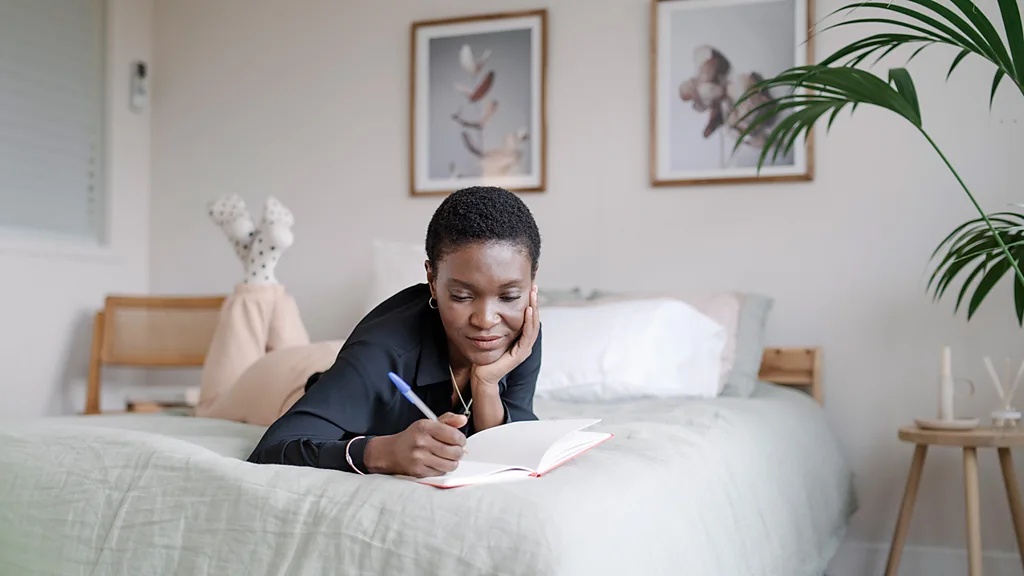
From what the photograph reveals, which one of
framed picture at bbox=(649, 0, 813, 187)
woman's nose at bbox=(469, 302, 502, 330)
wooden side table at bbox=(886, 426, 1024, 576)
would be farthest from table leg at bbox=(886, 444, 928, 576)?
woman's nose at bbox=(469, 302, 502, 330)

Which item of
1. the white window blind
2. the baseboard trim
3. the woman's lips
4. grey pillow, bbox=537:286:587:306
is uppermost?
the white window blind

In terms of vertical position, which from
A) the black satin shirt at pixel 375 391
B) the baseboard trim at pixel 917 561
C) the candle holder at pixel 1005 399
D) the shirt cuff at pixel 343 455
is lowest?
the baseboard trim at pixel 917 561

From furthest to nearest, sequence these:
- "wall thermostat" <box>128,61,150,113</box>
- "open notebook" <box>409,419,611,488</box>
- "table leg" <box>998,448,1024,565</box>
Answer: "wall thermostat" <box>128,61,150,113</box> < "table leg" <box>998,448,1024,565</box> < "open notebook" <box>409,419,611,488</box>

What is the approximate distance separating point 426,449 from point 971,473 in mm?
1771

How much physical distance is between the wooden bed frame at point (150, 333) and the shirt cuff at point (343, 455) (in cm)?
214

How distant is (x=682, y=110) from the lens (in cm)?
306

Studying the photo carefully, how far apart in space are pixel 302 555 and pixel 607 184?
88.8 inches

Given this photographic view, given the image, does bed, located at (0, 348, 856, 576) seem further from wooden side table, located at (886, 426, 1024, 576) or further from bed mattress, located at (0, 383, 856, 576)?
wooden side table, located at (886, 426, 1024, 576)

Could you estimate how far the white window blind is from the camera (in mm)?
3174

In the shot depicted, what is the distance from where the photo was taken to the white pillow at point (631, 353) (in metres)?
2.44

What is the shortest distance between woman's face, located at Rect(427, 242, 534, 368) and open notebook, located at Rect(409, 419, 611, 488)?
0.13 meters

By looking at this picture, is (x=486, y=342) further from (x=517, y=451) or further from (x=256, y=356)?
(x=256, y=356)

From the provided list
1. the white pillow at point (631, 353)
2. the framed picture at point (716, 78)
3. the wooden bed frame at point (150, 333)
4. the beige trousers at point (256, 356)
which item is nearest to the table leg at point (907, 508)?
the white pillow at point (631, 353)

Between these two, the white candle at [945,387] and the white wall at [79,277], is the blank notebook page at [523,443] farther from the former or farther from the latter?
the white wall at [79,277]
